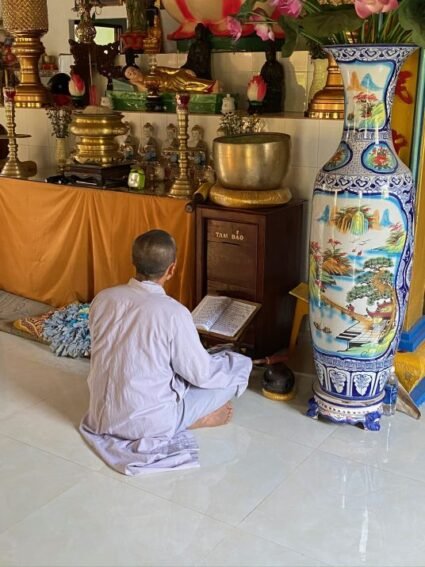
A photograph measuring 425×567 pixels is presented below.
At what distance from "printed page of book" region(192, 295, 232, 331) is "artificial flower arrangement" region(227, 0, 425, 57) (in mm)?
1125

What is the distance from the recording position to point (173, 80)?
3818mm

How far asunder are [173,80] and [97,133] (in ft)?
1.68

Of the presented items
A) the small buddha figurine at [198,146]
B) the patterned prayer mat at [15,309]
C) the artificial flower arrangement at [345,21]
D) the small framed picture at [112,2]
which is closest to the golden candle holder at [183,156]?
the small buddha figurine at [198,146]

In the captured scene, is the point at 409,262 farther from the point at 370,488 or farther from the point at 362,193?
the point at 370,488

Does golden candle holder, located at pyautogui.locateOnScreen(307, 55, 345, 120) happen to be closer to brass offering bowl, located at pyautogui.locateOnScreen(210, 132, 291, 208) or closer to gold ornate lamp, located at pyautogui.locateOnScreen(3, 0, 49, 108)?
brass offering bowl, located at pyautogui.locateOnScreen(210, 132, 291, 208)

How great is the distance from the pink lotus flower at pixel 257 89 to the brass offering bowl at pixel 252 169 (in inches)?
16.9

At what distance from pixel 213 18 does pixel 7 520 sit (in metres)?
2.97

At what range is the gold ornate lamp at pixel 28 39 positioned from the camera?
14.1ft

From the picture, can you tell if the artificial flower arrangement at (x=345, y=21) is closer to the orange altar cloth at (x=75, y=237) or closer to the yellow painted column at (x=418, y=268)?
the yellow painted column at (x=418, y=268)

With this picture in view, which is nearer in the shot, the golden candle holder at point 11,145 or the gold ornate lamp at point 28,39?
the golden candle holder at point 11,145

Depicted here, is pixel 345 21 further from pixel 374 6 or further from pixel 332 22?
pixel 374 6

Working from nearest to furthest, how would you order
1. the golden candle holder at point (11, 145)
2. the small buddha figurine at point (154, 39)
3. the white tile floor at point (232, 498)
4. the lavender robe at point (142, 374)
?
the white tile floor at point (232, 498) < the lavender robe at point (142, 374) < the golden candle holder at point (11, 145) < the small buddha figurine at point (154, 39)

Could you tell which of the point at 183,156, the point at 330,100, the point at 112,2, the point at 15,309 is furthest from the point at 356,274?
the point at 112,2

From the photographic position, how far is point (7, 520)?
82.2 inches
